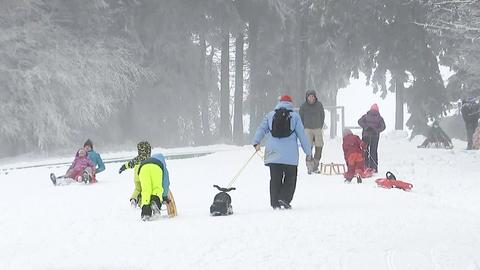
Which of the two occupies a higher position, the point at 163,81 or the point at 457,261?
the point at 163,81

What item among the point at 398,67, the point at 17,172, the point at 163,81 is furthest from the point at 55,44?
the point at 398,67

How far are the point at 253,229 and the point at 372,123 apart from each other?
9.00 metres

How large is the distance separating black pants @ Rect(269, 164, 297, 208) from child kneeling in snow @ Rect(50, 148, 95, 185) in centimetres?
630

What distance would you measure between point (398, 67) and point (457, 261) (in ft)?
79.1

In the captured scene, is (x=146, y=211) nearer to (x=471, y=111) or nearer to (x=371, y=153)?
(x=371, y=153)

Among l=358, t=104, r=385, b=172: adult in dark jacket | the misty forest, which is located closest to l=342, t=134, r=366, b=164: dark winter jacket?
l=358, t=104, r=385, b=172: adult in dark jacket

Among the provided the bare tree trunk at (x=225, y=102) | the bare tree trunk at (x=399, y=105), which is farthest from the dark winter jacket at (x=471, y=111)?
the bare tree trunk at (x=225, y=102)

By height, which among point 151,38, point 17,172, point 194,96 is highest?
point 151,38

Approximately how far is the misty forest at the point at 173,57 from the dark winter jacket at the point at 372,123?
8.80 metres

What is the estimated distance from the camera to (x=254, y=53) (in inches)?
1388

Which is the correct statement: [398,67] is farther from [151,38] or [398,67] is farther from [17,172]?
[17,172]

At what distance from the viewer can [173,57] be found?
3362 cm

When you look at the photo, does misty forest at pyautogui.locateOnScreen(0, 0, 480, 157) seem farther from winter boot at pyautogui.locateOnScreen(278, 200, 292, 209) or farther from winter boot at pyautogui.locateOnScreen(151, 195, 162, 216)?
winter boot at pyautogui.locateOnScreen(151, 195, 162, 216)

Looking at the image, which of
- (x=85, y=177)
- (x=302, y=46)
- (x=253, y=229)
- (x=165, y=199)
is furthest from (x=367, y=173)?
(x=302, y=46)
